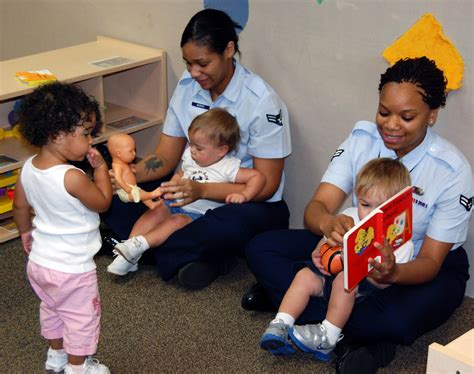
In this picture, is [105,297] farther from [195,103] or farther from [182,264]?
[195,103]

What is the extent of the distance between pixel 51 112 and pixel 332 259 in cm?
99

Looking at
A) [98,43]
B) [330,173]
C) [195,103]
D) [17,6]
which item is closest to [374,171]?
[330,173]

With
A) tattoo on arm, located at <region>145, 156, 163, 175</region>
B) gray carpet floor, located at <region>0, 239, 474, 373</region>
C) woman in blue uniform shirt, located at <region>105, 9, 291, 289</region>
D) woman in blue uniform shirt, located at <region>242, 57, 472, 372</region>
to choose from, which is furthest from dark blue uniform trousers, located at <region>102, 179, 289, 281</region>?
tattoo on arm, located at <region>145, 156, 163, 175</region>

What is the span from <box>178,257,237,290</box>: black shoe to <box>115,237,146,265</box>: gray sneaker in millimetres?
190

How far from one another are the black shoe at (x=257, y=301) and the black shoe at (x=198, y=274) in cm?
21

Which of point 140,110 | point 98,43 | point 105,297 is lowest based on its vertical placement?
point 105,297

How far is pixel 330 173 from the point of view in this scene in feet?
8.83

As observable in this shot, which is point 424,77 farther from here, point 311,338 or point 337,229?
point 311,338

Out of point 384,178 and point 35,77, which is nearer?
point 384,178

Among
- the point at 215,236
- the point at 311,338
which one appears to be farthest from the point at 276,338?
the point at 215,236

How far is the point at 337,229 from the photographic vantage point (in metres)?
2.34

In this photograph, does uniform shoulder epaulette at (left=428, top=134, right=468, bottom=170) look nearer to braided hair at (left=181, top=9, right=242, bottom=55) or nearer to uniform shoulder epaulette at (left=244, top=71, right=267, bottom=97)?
uniform shoulder epaulette at (left=244, top=71, right=267, bottom=97)

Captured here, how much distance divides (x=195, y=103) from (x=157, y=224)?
1.75 feet

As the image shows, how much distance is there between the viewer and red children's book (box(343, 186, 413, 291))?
6.93 ft
